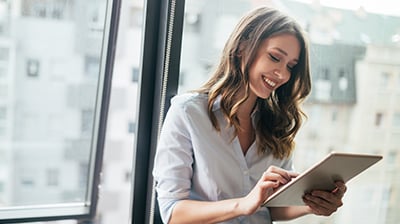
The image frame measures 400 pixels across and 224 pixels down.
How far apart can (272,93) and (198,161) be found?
0.32 meters

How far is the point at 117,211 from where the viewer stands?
5.73 feet

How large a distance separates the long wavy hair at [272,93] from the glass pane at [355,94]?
81mm

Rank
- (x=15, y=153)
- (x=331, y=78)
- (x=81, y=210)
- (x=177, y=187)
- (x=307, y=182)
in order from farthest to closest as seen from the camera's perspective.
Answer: (x=81, y=210) → (x=15, y=153) → (x=331, y=78) → (x=177, y=187) → (x=307, y=182)

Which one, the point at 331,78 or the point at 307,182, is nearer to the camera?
the point at 307,182

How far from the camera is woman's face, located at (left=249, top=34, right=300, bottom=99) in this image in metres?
1.25

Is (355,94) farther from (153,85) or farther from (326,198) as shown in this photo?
(153,85)

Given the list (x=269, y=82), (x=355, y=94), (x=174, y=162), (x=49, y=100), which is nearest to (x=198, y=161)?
(x=174, y=162)

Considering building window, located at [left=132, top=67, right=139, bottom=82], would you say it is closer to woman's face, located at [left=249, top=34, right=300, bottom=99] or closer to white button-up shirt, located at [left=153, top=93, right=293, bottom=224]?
white button-up shirt, located at [left=153, top=93, right=293, bottom=224]

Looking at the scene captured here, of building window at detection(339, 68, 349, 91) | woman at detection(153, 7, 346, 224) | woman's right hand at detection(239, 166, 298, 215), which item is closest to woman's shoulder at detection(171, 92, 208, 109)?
woman at detection(153, 7, 346, 224)

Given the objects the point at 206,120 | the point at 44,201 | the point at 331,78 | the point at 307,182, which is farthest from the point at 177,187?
the point at 44,201

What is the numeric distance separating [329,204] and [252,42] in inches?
19.5

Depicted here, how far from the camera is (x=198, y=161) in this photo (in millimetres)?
1278

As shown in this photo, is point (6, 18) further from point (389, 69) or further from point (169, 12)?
point (389, 69)

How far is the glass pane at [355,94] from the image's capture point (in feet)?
4.18
